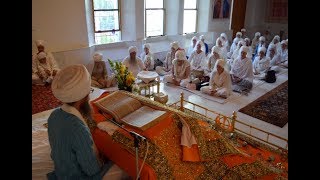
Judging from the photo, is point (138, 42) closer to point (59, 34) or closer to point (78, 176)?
point (59, 34)

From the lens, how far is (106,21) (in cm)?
782

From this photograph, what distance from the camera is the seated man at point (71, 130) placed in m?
1.75

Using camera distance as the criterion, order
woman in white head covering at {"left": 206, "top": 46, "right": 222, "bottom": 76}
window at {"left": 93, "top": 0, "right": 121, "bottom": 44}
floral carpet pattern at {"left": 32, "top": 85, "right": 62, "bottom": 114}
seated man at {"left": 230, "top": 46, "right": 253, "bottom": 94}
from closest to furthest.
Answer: floral carpet pattern at {"left": 32, "top": 85, "right": 62, "bottom": 114} → seated man at {"left": 230, "top": 46, "right": 253, "bottom": 94} → woman in white head covering at {"left": 206, "top": 46, "right": 222, "bottom": 76} → window at {"left": 93, "top": 0, "right": 121, "bottom": 44}

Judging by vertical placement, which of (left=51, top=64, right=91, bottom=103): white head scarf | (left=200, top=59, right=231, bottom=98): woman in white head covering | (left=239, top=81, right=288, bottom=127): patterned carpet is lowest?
(left=239, top=81, right=288, bottom=127): patterned carpet

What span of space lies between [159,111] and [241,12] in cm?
1092

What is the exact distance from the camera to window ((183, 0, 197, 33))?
32.8ft

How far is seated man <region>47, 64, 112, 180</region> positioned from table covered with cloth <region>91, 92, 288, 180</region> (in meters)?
0.25

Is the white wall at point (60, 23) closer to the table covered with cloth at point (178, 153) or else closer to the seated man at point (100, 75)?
the seated man at point (100, 75)

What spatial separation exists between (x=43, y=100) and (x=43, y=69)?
1.74 m

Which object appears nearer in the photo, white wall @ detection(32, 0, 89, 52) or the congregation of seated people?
the congregation of seated people

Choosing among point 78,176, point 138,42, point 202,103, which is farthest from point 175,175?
point 138,42

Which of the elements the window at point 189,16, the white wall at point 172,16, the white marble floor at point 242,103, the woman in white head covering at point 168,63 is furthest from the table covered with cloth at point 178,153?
the window at point 189,16

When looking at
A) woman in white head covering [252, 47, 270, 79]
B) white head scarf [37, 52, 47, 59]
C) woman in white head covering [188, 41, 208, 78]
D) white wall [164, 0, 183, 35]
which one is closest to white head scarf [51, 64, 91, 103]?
white head scarf [37, 52, 47, 59]

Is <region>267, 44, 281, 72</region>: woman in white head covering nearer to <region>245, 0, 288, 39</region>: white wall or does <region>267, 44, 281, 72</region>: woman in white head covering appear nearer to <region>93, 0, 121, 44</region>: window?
<region>245, 0, 288, 39</region>: white wall
